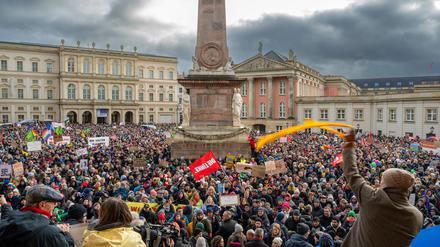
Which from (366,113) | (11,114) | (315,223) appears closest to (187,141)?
(315,223)

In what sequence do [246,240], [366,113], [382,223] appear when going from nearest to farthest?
[382,223], [246,240], [366,113]

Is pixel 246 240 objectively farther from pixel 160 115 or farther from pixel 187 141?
pixel 160 115

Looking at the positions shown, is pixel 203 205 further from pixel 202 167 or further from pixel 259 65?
pixel 259 65

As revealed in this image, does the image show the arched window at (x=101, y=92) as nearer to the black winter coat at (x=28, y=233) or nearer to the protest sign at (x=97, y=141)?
the protest sign at (x=97, y=141)

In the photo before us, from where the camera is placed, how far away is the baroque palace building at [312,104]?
42125 millimetres

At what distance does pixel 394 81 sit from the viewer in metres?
129

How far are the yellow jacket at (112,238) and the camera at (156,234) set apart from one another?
4.26 feet

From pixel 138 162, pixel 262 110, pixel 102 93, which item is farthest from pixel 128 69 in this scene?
pixel 138 162

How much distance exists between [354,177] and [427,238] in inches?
29.3

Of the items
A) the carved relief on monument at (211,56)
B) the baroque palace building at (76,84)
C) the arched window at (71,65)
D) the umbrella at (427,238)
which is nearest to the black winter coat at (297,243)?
the umbrella at (427,238)

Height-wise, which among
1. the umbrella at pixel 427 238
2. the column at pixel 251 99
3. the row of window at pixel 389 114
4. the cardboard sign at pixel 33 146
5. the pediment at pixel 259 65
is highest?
the pediment at pixel 259 65

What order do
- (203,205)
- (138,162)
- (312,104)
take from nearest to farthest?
(203,205), (138,162), (312,104)

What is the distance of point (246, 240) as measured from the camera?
616cm

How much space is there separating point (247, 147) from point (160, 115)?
209ft
